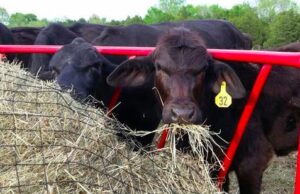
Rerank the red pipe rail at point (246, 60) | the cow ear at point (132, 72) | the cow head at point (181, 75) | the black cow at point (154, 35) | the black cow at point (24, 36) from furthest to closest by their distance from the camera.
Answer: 1. the black cow at point (24, 36)
2. the black cow at point (154, 35)
3. the cow ear at point (132, 72)
4. the cow head at point (181, 75)
5. the red pipe rail at point (246, 60)

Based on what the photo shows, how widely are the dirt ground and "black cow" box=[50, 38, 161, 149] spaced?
1270 millimetres

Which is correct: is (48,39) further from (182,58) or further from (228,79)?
(228,79)

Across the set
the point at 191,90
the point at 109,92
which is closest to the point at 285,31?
the point at 109,92

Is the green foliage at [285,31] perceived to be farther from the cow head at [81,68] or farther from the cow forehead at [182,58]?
the cow forehead at [182,58]

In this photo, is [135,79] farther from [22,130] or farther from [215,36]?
[215,36]

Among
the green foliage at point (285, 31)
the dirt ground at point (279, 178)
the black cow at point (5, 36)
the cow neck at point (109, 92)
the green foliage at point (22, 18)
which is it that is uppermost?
the cow neck at point (109, 92)

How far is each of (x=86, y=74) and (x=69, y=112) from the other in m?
1.51

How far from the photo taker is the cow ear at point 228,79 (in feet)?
11.3

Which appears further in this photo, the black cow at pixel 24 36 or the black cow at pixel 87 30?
the black cow at pixel 24 36

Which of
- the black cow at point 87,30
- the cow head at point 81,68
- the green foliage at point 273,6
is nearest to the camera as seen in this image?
the cow head at point 81,68

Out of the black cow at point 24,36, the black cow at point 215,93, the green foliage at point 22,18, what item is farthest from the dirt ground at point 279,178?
the green foliage at point 22,18

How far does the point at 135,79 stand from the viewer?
3744 millimetres

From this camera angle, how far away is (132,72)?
374cm

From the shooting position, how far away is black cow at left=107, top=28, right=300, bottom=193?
3.25m
